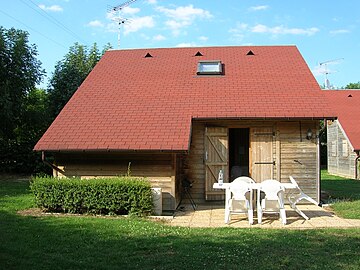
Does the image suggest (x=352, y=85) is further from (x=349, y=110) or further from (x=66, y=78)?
(x=66, y=78)

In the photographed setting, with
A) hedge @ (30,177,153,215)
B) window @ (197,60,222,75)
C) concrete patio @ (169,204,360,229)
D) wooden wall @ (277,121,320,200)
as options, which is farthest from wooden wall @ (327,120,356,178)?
hedge @ (30,177,153,215)

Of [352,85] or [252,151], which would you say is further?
[352,85]

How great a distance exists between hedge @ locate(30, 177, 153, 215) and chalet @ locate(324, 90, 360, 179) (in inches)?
615

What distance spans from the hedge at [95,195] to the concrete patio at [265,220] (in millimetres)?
1056

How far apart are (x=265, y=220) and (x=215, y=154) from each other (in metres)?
3.18

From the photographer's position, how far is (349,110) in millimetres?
24984

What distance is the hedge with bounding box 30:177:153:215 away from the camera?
1016 centimetres

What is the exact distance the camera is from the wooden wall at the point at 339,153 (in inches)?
956

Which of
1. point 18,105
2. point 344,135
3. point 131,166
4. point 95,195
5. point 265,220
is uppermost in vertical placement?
point 18,105

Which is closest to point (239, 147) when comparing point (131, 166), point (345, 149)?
point (131, 166)

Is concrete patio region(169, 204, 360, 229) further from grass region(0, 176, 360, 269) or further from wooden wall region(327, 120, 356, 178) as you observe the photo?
wooden wall region(327, 120, 356, 178)

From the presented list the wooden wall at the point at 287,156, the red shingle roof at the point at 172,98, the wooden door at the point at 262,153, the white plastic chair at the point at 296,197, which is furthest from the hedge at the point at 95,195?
the wooden door at the point at 262,153

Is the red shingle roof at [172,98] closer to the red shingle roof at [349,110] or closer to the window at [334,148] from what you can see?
the red shingle roof at [349,110]

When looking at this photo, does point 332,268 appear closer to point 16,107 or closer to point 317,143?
point 317,143
